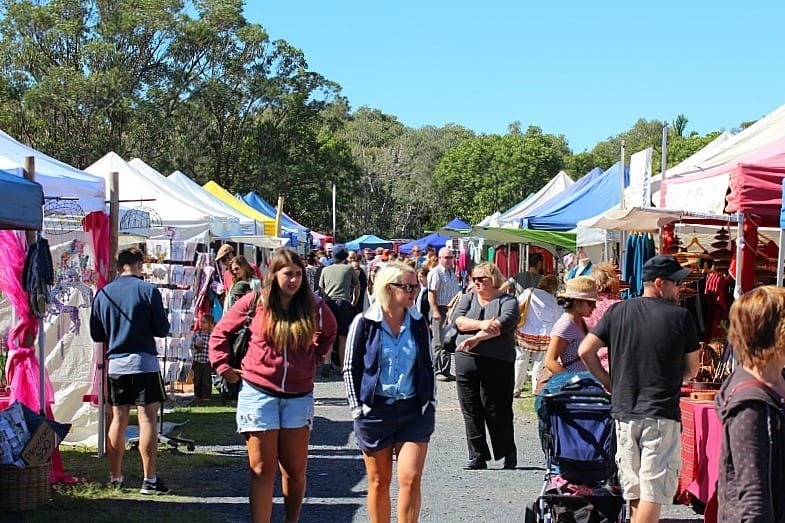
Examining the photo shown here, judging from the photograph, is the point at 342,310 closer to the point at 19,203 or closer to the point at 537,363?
the point at 537,363

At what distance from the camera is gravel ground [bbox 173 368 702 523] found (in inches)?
292

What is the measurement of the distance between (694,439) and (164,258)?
7.18m

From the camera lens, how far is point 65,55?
47.0 metres

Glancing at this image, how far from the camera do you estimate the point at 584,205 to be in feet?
61.2

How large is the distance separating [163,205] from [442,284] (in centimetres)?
447

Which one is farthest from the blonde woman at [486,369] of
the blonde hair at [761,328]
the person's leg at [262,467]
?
the blonde hair at [761,328]

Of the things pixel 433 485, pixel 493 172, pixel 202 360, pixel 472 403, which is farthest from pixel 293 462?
pixel 493 172

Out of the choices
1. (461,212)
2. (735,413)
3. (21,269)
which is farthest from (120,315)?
(461,212)

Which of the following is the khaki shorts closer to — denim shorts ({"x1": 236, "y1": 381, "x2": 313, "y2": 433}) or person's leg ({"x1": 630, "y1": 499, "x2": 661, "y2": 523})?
person's leg ({"x1": 630, "y1": 499, "x2": 661, "y2": 523})

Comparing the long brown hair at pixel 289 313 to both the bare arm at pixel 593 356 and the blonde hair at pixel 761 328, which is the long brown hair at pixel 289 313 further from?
the blonde hair at pixel 761 328

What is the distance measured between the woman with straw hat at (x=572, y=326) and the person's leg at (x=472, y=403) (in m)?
1.53

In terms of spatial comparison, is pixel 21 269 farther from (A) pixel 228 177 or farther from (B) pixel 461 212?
(B) pixel 461 212

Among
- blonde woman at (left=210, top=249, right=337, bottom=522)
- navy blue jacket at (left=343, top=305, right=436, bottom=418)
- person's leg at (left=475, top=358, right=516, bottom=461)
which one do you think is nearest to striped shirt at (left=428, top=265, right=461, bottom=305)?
person's leg at (left=475, top=358, right=516, bottom=461)

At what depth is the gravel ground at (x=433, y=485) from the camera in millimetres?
7422
